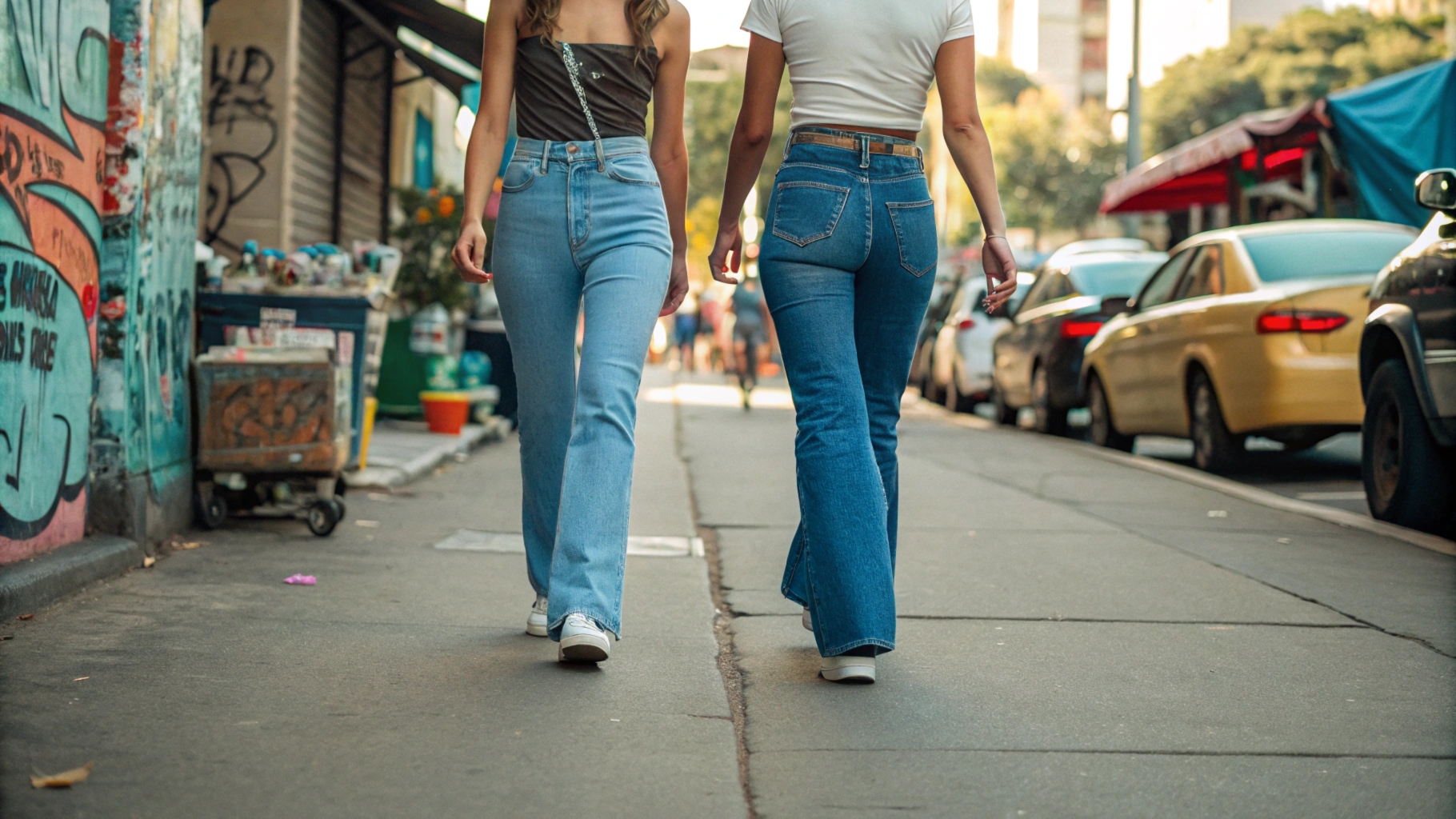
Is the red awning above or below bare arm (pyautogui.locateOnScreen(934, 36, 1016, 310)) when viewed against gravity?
above

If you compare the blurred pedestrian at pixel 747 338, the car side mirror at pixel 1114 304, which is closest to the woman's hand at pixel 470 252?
the car side mirror at pixel 1114 304

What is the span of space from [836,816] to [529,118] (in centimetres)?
201

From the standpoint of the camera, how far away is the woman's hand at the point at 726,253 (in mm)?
4039

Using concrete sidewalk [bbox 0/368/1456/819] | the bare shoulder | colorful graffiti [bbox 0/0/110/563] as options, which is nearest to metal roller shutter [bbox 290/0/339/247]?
concrete sidewalk [bbox 0/368/1456/819]

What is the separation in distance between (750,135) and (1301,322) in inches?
218

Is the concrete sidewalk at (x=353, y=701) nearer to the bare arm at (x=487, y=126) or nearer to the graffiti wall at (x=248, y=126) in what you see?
the bare arm at (x=487, y=126)

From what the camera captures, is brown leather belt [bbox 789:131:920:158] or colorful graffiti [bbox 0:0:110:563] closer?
brown leather belt [bbox 789:131:920:158]

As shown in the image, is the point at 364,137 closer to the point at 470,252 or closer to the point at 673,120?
the point at 673,120

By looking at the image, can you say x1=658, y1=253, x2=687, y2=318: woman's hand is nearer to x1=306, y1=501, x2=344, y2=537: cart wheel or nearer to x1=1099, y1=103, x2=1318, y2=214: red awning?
x1=306, y1=501, x2=344, y2=537: cart wheel

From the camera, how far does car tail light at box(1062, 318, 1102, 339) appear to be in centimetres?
1289

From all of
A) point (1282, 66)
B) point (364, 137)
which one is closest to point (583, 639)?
point (364, 137)

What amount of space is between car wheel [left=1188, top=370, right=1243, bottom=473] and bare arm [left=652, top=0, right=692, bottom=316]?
598 cm

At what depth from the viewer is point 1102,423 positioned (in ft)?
39.2

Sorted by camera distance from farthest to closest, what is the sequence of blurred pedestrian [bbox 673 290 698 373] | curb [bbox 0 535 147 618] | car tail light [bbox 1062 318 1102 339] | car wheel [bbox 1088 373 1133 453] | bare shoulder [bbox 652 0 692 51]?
blurred pedestrian [bbox 673 290 698 373], car tail light [bbox 1062 318 1102 339], car wheel [bbox 1088 373 1133 453], curb [bbox 0 535 147 618], bare shoulder [bbox 652 0 692 51]
